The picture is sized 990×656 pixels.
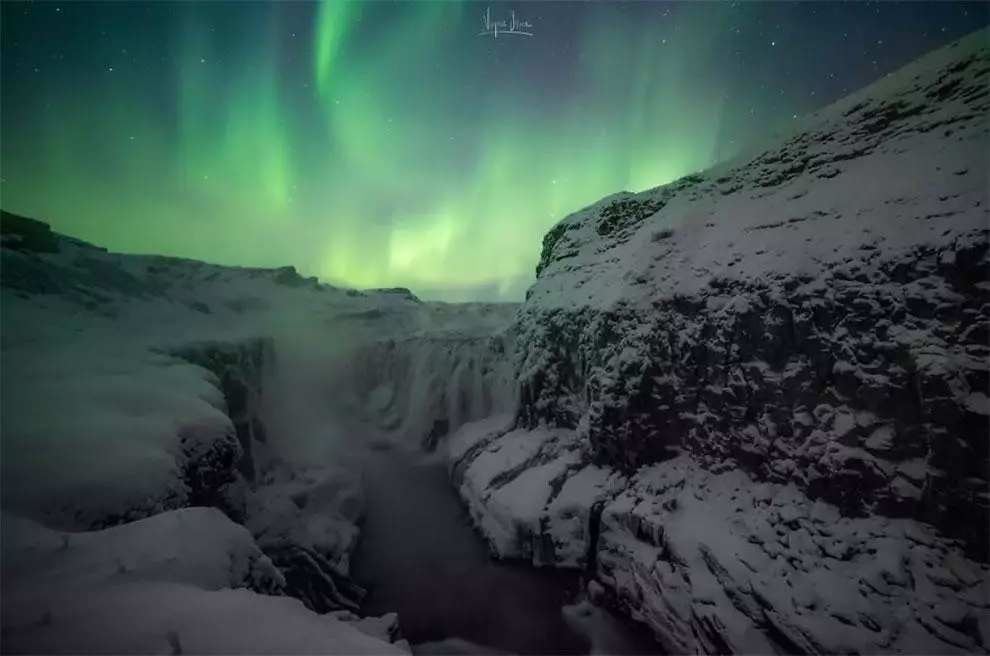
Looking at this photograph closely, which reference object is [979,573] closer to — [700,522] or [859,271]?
[700,522]

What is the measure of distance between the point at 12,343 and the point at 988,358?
2309cm

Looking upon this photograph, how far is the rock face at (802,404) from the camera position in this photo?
6438 millimetres

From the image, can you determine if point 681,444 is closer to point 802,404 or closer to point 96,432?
point 802,404

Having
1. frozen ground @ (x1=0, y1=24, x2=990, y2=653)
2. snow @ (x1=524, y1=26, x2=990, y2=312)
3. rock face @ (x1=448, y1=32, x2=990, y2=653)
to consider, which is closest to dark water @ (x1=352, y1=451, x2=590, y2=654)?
frozen ground @ (x1=0, y1=24, x2=990, y2=653)

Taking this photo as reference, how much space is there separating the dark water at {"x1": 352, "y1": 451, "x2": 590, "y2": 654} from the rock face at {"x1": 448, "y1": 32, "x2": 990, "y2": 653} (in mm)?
969

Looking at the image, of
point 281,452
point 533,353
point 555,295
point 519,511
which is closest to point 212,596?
point 519,511

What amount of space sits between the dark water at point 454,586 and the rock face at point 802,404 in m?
0.97

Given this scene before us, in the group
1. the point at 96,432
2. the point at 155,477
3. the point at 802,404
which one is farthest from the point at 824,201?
the point at 96,432

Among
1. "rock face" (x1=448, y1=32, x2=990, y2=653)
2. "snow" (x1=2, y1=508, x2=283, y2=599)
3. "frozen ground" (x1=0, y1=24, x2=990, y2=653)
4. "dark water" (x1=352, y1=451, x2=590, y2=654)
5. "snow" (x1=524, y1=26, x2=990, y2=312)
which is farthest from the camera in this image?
"dark water" (x1=352, y1=451, x2=590, y2=654)

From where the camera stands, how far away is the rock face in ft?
21.1

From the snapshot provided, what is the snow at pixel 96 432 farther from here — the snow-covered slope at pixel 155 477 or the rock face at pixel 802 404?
the rock face at pixel 802 404

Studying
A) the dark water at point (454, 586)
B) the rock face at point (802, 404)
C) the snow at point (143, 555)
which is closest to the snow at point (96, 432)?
the snow at point (143, 555)

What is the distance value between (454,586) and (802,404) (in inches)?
389

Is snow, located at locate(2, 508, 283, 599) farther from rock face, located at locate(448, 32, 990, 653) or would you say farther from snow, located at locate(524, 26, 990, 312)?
snow, located at locate(524, 26, 990, 312)
